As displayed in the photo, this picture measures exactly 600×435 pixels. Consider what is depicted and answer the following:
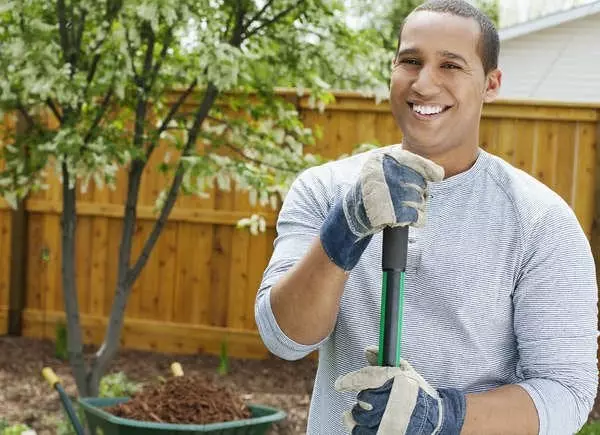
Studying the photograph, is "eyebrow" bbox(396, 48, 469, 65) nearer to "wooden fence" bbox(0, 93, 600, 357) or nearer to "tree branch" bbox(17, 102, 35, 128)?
"tree branch" bbox(17, 102, 35, 128)

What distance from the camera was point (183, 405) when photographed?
4367mm

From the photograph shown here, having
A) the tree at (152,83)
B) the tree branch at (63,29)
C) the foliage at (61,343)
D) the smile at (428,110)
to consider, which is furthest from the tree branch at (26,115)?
the smile at (428,110)

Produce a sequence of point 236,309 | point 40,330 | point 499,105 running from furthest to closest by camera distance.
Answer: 1. point 40,330
2. point 236,309
3. point 499,105

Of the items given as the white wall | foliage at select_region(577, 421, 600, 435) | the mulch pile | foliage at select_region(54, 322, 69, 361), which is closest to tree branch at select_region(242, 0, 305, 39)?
the mulch pile

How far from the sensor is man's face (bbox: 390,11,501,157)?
6.32ft

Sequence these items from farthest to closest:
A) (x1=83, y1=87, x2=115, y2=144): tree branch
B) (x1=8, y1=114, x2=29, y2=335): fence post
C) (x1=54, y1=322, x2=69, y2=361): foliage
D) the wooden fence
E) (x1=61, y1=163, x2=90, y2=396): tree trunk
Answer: (x1=8, y1=114, x2=29, y2=335): fence post < (x1=54, y1=322, x2=69, y2=361): foliage < the wooden fence < (x1=61, y1=163, x2=90, y2=396): tree trunk < (x1=83, y1=87, x2=115, y2=144): tree branch

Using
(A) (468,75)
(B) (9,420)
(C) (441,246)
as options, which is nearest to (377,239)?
(C) (441,246)

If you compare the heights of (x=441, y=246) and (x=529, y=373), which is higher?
(x=441, y=246)

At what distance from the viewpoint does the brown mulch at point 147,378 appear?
5.63m

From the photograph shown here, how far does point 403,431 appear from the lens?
163 centimetres

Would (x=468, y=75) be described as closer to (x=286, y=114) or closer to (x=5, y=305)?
(x=286, y=114)

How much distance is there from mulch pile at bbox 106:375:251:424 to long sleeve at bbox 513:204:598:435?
2658mm

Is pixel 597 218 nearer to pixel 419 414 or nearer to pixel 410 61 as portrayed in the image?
pixel 410 61

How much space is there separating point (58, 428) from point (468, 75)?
12.9 ft
